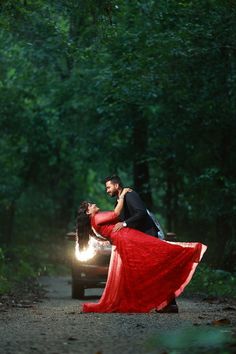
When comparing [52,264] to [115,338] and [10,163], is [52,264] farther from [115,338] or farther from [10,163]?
[115,338]

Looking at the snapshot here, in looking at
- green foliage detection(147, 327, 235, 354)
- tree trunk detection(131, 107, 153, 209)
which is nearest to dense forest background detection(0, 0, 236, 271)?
tree trunk detection(131, 107, 153, 209)

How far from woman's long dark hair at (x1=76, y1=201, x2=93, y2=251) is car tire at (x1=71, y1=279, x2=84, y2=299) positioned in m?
4.14

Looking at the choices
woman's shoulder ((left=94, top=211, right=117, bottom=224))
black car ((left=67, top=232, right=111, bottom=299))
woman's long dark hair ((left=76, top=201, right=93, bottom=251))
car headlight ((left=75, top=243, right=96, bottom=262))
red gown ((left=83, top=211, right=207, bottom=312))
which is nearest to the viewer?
red gown ((left=83, top=211, right=207, bottom=312))

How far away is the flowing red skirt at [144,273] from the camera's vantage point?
43.0 feet

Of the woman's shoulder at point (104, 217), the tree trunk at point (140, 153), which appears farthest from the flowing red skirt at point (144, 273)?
the tree trunk at point (140, 153)

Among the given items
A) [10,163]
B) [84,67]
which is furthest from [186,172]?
[10,163]

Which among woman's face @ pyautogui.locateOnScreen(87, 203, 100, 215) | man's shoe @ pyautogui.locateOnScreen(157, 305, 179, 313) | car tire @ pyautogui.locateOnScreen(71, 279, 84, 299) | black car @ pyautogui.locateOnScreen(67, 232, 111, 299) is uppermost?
woman's face @ pyautogui.locateOnScreen(87, 203, 100, 215)

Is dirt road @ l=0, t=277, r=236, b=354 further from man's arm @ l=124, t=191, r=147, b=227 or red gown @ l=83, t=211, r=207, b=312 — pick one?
man's arm @ l=124, t=191, r=147, b=227

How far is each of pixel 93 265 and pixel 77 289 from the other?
3.26 ft

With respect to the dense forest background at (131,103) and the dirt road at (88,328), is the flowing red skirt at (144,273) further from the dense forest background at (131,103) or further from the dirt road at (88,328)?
the dense forest background at (131,103)

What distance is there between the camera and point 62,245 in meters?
40.2

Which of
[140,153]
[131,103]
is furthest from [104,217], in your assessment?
[140,153]

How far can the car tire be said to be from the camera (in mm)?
17812

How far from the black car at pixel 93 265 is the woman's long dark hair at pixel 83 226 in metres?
3.49
